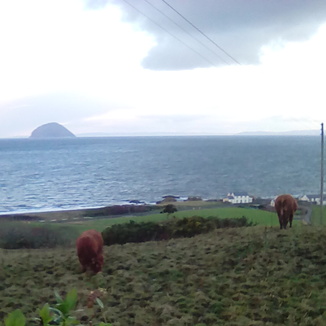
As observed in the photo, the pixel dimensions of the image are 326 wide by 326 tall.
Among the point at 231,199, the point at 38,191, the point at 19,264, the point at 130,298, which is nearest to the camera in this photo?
the point at 130,298

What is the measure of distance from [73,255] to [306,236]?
391cm

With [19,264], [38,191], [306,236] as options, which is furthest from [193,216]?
[38,191]

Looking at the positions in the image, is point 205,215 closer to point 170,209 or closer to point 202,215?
point 202,215

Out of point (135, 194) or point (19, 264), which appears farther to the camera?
point (135, 194)

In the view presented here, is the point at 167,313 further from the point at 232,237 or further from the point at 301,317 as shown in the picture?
the point at 232,237

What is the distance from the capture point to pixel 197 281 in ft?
21.1

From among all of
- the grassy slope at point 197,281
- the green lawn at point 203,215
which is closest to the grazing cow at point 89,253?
the grassy slope at point 197,281

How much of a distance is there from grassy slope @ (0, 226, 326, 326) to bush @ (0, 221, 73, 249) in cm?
186

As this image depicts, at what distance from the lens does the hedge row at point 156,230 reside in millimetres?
10461

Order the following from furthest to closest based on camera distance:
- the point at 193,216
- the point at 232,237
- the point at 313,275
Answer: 1. the point at 193,216
2. the point at 232,237
3. the point at 313,275

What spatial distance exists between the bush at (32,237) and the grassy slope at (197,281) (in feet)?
6.11

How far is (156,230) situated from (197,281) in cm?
433

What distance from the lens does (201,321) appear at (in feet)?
17.3

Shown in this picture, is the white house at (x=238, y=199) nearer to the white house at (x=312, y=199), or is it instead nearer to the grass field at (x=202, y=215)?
the grass field at (x=202, y=215)
